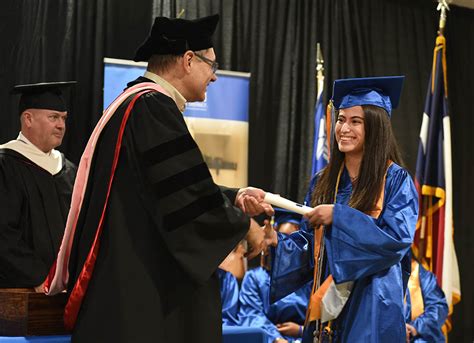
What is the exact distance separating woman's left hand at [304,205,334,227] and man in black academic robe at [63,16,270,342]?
0.51 metres

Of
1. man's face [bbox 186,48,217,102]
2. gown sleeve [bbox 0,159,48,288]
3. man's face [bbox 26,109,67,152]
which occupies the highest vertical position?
man's face [bbox 186,48,217,102]

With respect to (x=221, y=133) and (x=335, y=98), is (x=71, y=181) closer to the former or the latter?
(x=221, y=133)

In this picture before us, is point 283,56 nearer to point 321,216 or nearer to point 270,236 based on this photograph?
point 270,236

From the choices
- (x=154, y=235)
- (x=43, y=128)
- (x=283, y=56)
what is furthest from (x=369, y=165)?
(x=283, y=56)

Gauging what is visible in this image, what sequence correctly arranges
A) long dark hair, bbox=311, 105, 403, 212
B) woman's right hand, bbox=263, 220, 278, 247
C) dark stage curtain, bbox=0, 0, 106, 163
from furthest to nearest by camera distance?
dark stage curtain, bbox=0, 0, 106, 163
woman's right hand, bbox=263, 220, 278, 247
long dark hair, bbox=311, 105, 403, 212

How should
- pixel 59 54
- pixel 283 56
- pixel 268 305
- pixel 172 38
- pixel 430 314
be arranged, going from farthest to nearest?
pixel 283 56
pixel 59 54
pixel 430 314
pixel 268 305
pixel 172 38

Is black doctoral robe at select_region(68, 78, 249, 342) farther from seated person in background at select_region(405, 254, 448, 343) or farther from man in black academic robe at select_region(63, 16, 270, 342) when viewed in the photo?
seated person in background at select_region(405, 254, 448, 343)

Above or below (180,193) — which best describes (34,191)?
below

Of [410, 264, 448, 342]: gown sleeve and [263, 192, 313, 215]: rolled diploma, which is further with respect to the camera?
[410, 264, 448, 342]: gown sleeve

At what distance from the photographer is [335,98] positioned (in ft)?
10.9

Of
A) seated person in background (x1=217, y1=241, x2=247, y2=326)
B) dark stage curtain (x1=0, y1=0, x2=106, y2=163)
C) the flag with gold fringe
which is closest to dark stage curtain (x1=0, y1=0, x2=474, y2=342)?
dark stage curtain (x1=0, y1=0, x2=106, y2=163)

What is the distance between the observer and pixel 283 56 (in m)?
6.90

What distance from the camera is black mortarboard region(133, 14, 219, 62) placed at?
2.50 meters

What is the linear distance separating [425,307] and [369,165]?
2.83 m
